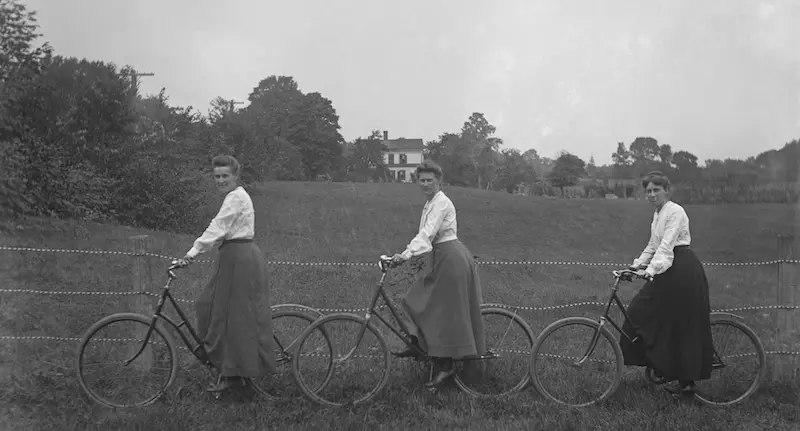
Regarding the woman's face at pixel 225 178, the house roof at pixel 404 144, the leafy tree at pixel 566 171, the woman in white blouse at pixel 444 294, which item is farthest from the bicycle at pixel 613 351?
the house roof at pixel 404 144

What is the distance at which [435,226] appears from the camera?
222 inches

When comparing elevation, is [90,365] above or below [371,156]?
below

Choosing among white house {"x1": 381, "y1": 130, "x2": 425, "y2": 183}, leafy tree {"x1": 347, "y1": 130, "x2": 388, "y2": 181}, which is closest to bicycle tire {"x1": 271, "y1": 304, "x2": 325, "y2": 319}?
leafy tree {"x1": 347, "y1": 130, "x2": 388, "y2": 181}

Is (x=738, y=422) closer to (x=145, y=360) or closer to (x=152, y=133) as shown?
(x=145, y=360)

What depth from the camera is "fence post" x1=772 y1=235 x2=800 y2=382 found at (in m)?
6.13

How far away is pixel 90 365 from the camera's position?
569 centimetres

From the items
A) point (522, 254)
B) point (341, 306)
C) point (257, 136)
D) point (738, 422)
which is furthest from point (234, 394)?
point (257, 136)

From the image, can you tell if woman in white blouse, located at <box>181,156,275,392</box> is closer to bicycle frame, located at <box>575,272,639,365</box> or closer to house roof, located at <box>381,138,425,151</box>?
bicycle frame, located at <box>575,272,639,365</box>

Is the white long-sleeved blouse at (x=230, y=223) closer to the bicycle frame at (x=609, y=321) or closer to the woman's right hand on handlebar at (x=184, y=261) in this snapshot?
the woman's right hand on handlebar at (x=184, y=261)

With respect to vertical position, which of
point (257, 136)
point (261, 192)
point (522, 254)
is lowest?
point (522, 254)

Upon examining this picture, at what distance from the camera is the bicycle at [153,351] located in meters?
5.46

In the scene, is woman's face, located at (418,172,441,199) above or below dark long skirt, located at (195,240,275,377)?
above

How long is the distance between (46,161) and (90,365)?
46.7 ft

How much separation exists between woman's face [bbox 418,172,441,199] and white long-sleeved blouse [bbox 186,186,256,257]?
152 cm
